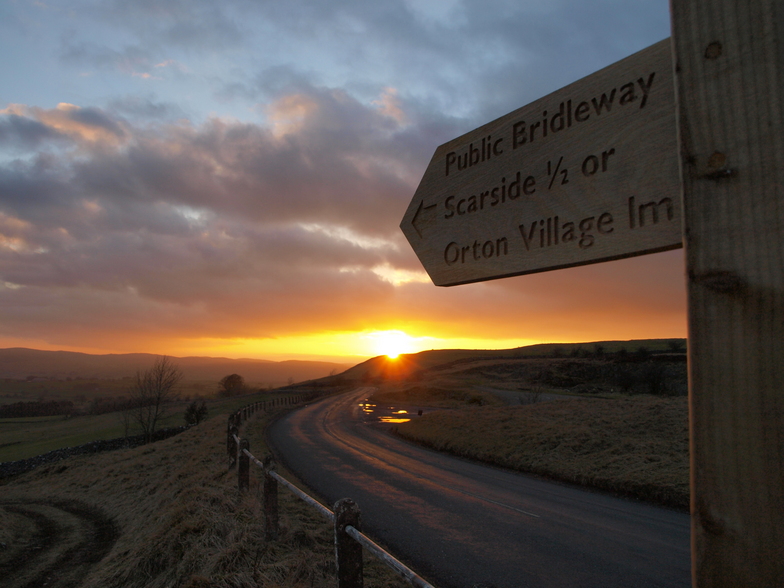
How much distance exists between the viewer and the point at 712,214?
1013mm

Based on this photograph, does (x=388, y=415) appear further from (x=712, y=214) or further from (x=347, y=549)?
(x=712, y=214)

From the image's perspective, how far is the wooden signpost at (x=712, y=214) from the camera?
904 mm

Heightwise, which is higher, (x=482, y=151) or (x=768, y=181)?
(x=482, y=151)

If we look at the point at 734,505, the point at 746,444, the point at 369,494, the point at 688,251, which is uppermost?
the point at 688,251

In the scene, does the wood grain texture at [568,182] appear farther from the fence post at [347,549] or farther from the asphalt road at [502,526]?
the asphalt road at [502,526]

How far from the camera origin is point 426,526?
775cm

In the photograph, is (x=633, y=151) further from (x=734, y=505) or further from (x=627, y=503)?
(x=627, y=503)

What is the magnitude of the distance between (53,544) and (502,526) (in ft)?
33.3

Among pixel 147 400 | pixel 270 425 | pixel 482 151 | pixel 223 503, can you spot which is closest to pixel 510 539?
pixel 223 503

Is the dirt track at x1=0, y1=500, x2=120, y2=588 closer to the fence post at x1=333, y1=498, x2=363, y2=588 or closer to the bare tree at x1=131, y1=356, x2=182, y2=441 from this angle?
the fence post at x1=333, y1=498, x2=363, y2=588

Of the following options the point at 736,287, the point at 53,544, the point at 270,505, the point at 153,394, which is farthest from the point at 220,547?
the point at 153,394

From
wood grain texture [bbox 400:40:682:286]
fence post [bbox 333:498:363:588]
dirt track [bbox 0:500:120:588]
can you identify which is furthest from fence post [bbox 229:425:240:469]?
wood grain texture [bbox 400:40:682:286]

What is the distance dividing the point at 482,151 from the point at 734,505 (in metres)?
1.36

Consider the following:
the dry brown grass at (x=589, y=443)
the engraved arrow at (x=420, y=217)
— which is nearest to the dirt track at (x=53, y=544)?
the engraved arrow at (x=420, y=217)
